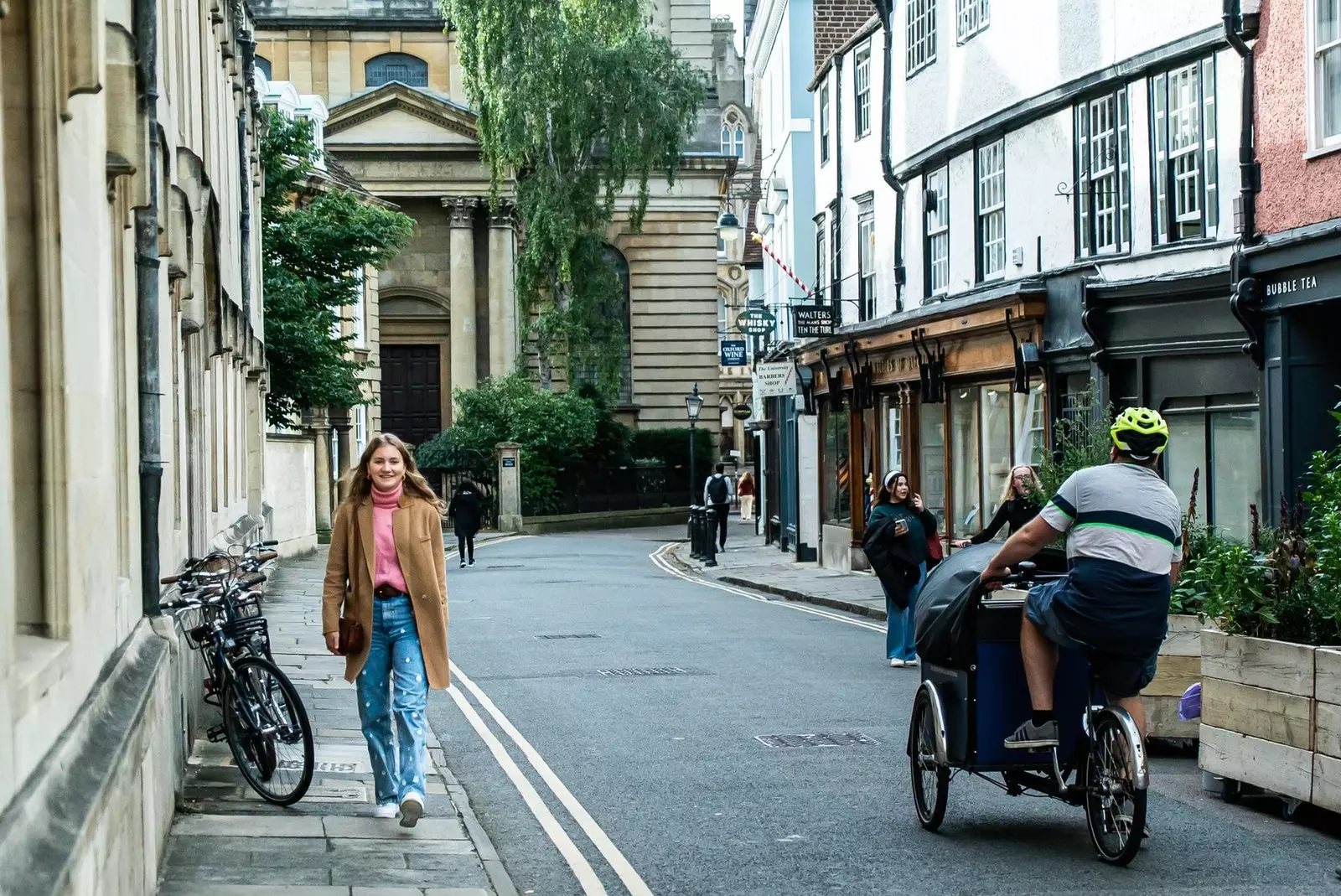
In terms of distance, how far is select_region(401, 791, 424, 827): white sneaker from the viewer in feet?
26.8

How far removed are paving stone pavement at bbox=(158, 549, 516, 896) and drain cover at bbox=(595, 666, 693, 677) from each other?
386 cm

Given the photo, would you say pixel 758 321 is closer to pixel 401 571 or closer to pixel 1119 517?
pixel 401 571

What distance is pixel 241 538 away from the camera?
18.4m

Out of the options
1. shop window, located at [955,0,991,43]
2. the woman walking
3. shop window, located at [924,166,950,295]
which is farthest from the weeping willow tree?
the woman walking

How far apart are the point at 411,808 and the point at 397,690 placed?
532 millimetres

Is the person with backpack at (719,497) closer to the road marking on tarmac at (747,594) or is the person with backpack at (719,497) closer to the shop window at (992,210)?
the road marking on tarmac at (747,594)

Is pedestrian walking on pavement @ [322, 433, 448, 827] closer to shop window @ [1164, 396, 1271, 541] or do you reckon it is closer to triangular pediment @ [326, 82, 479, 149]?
shop window @ [1164, 396, 1271, 541]

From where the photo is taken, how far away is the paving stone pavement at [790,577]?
917 inches

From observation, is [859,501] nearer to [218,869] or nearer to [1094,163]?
[1094,163]

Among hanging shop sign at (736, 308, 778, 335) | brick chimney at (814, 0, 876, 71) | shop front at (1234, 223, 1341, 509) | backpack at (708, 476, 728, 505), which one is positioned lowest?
backpack at (708, 476, 728, 505)

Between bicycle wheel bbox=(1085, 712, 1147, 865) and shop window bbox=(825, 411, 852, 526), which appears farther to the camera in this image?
shop window bbox=(825, 411, 852, 526)

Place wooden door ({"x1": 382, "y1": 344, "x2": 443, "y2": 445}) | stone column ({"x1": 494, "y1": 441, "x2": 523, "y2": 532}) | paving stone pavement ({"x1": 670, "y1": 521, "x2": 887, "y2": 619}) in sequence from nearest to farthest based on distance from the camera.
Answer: paving stone pavement ({"x1": 670, "y1": 521, "x2": 887, "y2": 619}) → stone column ({"x1": 494, "y1": 441, "x2": 523, "y2": 532}) → wooden door ({"x1": 382, "y1": 344, "x2": 443, "y2": 445})

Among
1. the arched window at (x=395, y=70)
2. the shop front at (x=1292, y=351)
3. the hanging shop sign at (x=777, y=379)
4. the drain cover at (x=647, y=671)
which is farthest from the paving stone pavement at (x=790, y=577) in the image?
the arched window at (x=395, y=70)

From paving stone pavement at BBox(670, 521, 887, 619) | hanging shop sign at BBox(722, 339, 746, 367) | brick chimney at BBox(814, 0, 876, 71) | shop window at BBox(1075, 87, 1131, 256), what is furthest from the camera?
hanging shop sign at BBox(722, 339, 746, 367)
